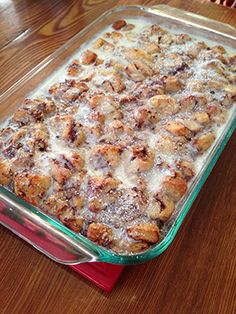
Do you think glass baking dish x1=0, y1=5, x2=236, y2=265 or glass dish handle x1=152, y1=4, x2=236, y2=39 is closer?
glass baking dish x1=0, y1=5, x2=236, y2=265

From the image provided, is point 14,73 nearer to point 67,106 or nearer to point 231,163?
point 67,106

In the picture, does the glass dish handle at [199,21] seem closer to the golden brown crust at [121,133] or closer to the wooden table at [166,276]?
the golden brown crust at [121,133]

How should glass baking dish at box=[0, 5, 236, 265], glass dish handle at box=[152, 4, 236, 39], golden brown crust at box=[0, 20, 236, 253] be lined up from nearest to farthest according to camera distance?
glass baking dish at box=[0, 5, 236, 265] < golden brown crust at box=[0, 20, 236, 253] < glass dish handle at box=[152, 4, 236, 39]

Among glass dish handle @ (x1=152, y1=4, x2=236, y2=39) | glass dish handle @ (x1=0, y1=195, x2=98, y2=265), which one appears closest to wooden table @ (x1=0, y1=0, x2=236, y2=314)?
glass dish handle @ (x1=0, y1=195, x2=98, y2=265)

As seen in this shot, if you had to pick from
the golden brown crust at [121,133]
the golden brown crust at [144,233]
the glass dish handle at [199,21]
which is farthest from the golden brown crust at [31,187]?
the glass dish handle at [199,21]

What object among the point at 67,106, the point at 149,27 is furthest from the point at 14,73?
the point at 149,27

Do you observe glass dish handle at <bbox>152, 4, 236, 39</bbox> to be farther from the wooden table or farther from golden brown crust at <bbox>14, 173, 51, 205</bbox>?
golden brown crust at <bbox>14, 173, 51, 205</bbox>

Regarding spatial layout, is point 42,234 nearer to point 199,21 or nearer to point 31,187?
point 31,187
